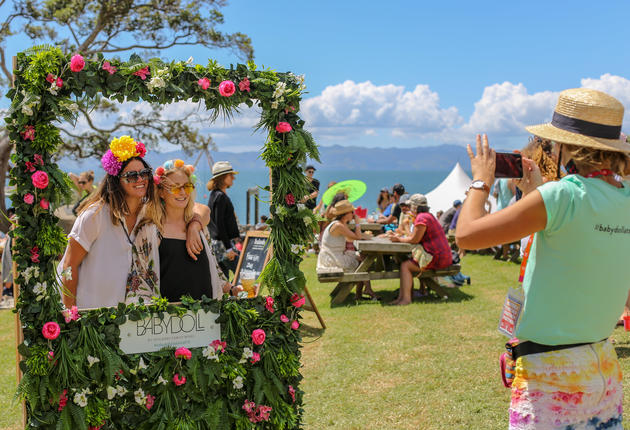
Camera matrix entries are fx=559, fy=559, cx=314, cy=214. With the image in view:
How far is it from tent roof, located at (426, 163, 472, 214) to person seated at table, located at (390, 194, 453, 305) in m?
10.2

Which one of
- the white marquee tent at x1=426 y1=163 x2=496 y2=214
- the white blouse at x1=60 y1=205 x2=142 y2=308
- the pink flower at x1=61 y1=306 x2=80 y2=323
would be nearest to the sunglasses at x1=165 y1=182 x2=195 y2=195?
the white blouse at x1=60 y1=205 x2=142 y2=308

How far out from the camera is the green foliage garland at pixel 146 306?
2.72 meters

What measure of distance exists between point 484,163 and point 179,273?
6.62 feet

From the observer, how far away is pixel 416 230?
802cm

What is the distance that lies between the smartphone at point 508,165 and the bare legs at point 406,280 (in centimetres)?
597

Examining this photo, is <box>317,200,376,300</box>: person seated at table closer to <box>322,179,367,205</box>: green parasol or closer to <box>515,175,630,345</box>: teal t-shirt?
<box>322,179,367,205</box>: green parasol

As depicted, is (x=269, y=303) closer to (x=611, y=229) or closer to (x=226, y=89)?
(x=226, y=89)

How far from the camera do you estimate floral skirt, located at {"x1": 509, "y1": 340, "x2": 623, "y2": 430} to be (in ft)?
6.14

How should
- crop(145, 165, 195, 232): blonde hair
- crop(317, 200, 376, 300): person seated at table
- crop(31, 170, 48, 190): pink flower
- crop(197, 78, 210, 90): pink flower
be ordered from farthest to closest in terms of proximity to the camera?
crop(317, 200, 376, 300): person seated at table < crop(145, 165, 195, 232): blonde hair < crop(197, 78, 210, 90): pink flower < crop(31, 170, 48, 190): pink flower

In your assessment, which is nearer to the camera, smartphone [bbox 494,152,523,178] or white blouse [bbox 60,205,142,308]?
smartphone [bbox 494,152,523,178]

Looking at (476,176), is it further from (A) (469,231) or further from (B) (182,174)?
(B) (182,174)

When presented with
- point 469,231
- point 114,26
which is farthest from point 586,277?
point 114,26

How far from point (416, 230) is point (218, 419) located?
544 centimetres

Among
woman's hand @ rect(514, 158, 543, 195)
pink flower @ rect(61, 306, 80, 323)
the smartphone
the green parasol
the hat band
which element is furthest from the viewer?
the green parasol
